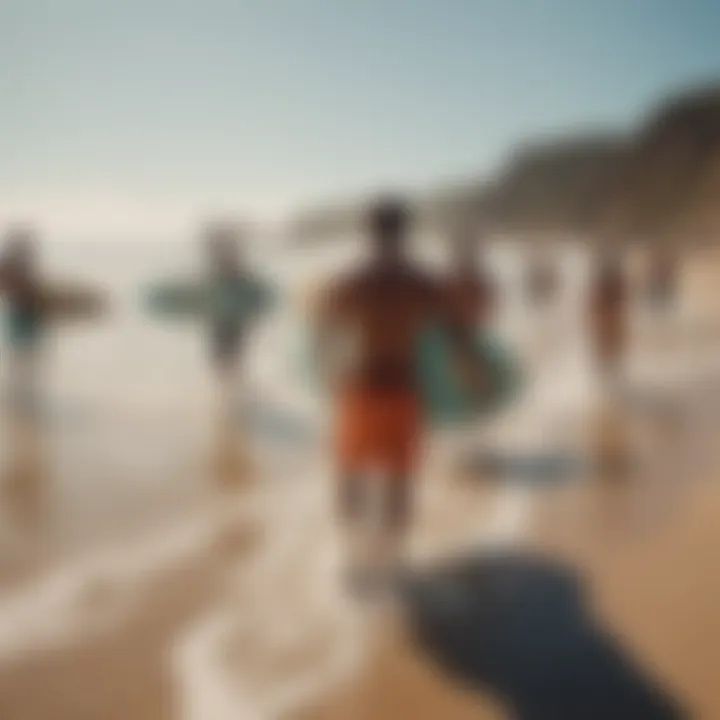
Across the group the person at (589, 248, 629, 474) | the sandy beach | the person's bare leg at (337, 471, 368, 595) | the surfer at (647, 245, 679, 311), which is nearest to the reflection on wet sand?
the sandy beach

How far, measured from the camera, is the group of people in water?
1551 millimetres

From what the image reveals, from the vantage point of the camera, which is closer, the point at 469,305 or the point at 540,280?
the point at 469,305

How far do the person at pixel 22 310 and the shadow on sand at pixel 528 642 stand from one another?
A: 2.71ft

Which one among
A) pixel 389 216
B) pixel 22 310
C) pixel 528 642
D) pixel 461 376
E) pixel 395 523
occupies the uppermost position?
pixel 389 216

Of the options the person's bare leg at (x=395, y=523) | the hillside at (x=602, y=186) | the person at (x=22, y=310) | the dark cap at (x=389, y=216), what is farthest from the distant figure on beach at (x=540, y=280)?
the person at (x=22, y=310)

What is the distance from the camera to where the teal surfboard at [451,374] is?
1572mm

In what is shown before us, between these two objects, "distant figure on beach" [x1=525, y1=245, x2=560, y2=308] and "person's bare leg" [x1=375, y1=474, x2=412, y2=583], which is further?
"distant figure on beach" [x1=525, y1=245, x2=560, y2=308]

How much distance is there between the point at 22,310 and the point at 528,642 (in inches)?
42.0

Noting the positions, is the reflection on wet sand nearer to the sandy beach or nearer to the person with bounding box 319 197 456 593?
the sandy beach

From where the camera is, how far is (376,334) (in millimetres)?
1550

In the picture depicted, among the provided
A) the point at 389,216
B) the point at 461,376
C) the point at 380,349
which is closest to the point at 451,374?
the point at 461,376

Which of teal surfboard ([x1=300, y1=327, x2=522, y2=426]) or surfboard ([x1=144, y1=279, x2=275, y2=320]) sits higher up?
surfboard ([x1=144, y1=279, x2=275, y2=320])

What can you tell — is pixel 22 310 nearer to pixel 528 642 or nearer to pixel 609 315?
pixel 528 642

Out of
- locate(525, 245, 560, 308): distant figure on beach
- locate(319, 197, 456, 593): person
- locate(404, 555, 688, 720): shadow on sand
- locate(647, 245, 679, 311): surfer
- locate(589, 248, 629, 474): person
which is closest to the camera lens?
locate(404, 555, 688, 720): shadow on sand
